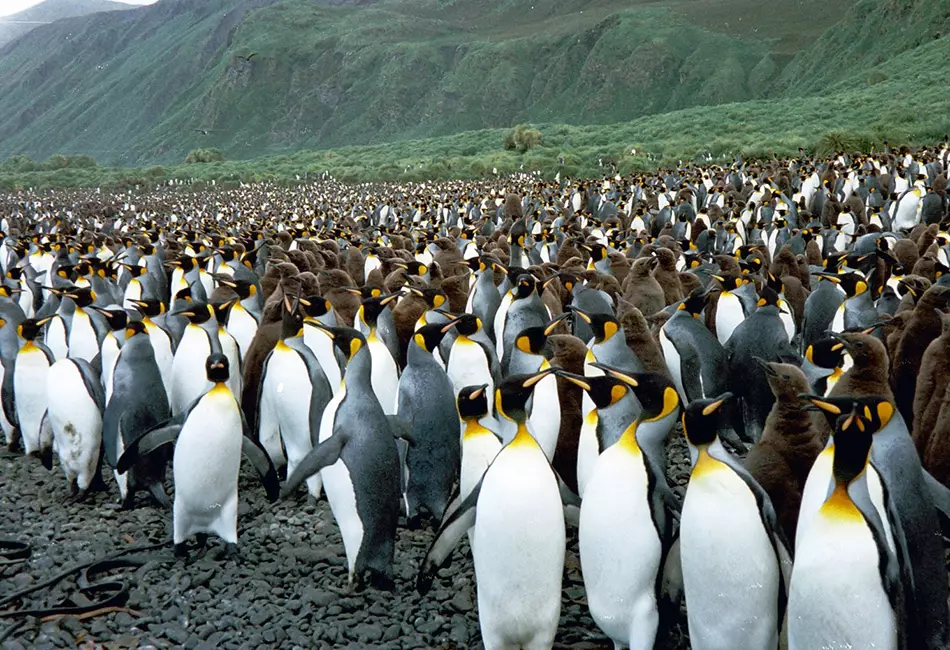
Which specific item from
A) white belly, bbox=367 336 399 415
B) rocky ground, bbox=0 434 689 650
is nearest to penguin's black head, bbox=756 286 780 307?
rocky ground, bbox=0 434 689 650

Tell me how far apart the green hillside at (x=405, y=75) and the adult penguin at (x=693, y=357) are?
66.7 metres

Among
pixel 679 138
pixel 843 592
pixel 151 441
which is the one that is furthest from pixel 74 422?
pixel 679 138

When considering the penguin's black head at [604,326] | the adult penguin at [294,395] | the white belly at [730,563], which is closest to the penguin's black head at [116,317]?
the adult penguin at [294,395]

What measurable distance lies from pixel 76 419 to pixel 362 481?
2.39 m

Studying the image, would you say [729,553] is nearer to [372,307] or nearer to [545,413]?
[545,413]

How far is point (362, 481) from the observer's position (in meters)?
3.83

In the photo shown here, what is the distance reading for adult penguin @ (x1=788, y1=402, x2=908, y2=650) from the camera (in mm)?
2475

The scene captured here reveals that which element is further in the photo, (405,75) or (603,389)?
(405,75)

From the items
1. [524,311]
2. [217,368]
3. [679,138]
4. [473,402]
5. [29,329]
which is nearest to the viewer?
[473,402]

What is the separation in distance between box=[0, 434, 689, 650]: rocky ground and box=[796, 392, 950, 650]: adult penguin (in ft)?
2.85

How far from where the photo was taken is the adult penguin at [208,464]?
423 cm

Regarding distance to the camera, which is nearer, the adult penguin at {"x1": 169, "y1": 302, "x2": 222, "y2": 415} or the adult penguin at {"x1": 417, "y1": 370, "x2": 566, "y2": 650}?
the adult penguin at {"x1": 417, "y1": 370, "x2": 566, "y2": 650}

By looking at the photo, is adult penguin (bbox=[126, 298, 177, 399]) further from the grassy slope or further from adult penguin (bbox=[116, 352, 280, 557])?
the grassy slope

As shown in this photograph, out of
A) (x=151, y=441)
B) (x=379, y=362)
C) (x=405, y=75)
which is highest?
(x=405, y=75)
